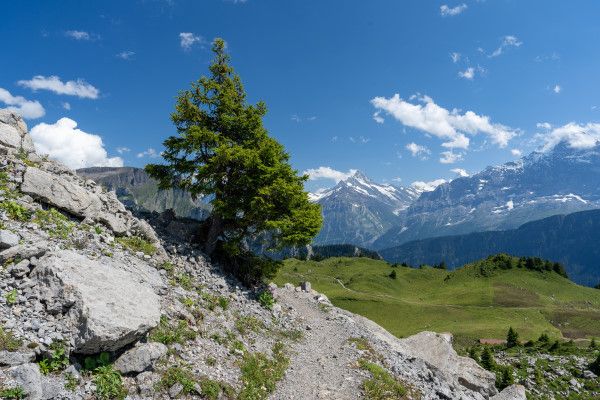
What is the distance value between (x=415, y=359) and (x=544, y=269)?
13771 centimetres

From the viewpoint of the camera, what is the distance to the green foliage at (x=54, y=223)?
60.5 ft

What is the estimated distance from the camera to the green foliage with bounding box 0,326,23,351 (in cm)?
1139

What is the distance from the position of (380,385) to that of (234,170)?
17808 millimetres

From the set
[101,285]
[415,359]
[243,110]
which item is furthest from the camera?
[243,110]

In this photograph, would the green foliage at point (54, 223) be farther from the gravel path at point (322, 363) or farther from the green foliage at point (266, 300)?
the green foliage at point (266, 300)

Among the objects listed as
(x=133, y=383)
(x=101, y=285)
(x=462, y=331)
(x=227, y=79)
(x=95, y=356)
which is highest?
(x=227, y=79)

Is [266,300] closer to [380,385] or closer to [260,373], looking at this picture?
[260,373]

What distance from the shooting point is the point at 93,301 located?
1357 cm

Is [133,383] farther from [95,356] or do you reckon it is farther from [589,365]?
[589,365]

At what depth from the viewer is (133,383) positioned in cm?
1358

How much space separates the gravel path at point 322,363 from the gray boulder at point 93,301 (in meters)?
7.18

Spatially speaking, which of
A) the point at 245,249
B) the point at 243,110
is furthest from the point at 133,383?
the point at 243,110

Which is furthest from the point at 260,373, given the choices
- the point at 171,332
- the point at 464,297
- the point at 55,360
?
the point at 464,297

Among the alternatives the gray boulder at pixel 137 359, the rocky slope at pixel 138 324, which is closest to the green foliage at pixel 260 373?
the rocky slope at pixel 138 324
